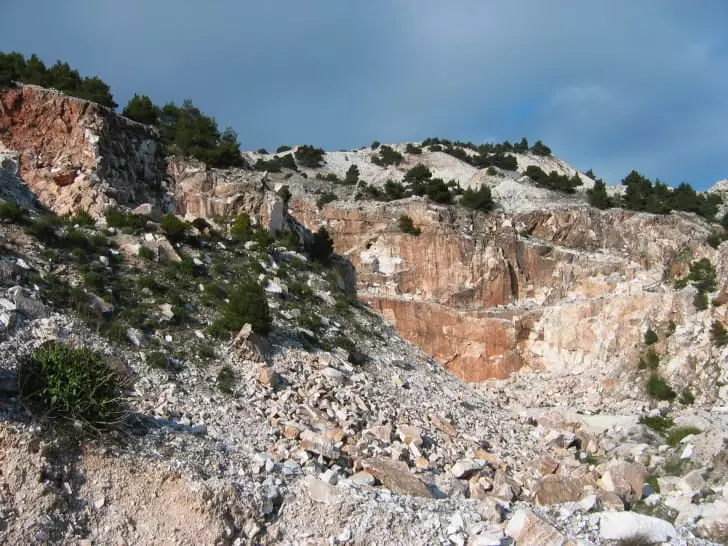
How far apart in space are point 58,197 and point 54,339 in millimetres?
11921

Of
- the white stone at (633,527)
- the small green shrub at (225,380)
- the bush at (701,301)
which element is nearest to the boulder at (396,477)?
the white stone at (633,527)

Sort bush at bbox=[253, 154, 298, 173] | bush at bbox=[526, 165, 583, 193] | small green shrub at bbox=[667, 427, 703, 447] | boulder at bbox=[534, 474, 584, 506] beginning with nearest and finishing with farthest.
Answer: boulder at bbox=[534, 474, 584, 506] → small green shrub at bbox=[667, 427, 703, 447] → bush at bbox=[526, 165, 583, 193] → bush at bbox=[253, 154, 298, 173]

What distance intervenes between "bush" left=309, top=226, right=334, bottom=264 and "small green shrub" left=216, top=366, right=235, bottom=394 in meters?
17.4

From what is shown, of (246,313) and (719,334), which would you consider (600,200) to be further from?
(246,313)

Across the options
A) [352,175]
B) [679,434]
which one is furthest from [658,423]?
[352,175]

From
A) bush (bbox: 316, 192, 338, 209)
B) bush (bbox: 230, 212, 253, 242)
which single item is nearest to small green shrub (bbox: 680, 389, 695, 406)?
bush (bbox: 230, 212, 253, 242)

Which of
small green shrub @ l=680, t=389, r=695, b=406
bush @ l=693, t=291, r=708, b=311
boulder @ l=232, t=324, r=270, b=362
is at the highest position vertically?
bush @ l=693, t=291, r=708, b=311

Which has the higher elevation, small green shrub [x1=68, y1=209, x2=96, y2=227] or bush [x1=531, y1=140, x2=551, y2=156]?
bush [x1=531, y1=140, x2=551, y2=156]

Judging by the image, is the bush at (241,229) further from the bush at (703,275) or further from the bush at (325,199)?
the bush at (703,275)

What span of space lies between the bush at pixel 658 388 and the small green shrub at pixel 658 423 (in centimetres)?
438

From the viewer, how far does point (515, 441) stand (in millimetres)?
15844

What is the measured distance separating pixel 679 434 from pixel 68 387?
13.2 meters

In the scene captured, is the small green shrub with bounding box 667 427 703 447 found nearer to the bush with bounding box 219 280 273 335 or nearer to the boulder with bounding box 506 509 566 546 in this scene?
the boulder with bounding box 506 509 566 546

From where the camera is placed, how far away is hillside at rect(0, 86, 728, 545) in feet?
28.5
